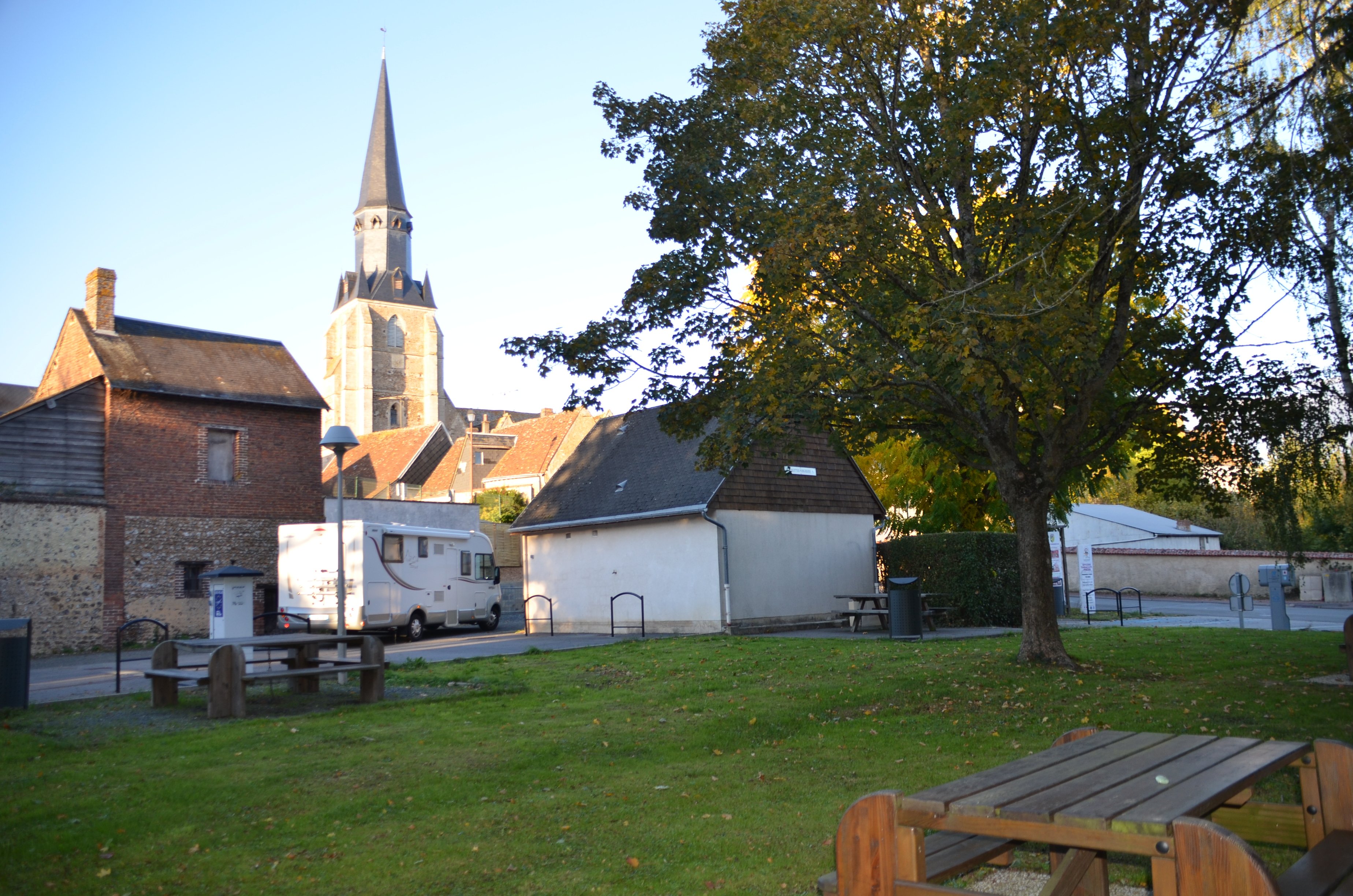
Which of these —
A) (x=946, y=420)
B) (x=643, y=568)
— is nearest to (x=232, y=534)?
(x=643, y=568)

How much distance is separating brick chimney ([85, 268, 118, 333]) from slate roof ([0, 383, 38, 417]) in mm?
16394

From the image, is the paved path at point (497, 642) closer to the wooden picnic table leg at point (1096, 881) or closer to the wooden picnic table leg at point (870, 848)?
the wooden picnic table leg at point (870, 848)

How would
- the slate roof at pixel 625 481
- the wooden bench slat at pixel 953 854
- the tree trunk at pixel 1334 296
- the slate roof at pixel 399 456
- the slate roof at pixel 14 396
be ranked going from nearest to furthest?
1. the wooden bench slat at pixel 953 854
2. the tree trunk at pixel 1334 296
3. the slate roof at pixel 625 481
4. the slate roof at pixel 14 396
5. the slate roof at pixel 399 456

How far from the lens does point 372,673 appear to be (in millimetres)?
12180

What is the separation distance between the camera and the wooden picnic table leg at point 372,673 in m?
12.1

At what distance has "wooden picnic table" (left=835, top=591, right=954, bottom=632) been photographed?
2173 cm

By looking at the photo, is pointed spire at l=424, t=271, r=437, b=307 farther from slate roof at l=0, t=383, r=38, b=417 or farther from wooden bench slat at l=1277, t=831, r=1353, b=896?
wooden bench slat at l=1277, t=831, r=1353, b=896

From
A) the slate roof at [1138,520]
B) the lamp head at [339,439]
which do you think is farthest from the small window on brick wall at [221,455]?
the slate roof at [1138,520]

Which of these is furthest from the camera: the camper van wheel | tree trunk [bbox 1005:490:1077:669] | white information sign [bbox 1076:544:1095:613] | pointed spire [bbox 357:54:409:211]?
pointed spire [bbox 357:54:409:211]

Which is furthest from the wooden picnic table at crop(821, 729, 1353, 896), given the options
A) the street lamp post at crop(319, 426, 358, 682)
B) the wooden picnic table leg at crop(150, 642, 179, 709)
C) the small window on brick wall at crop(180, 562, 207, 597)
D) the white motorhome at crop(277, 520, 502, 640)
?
the small window on brick wall at crop(180, 562, 207, 597)

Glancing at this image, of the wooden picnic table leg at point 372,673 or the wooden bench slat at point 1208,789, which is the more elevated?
the wooden bench slat at point 1208,789

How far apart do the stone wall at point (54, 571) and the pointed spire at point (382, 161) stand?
3150 inches

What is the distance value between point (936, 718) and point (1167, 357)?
5.67 metres

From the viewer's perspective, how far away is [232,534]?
2936 cm
